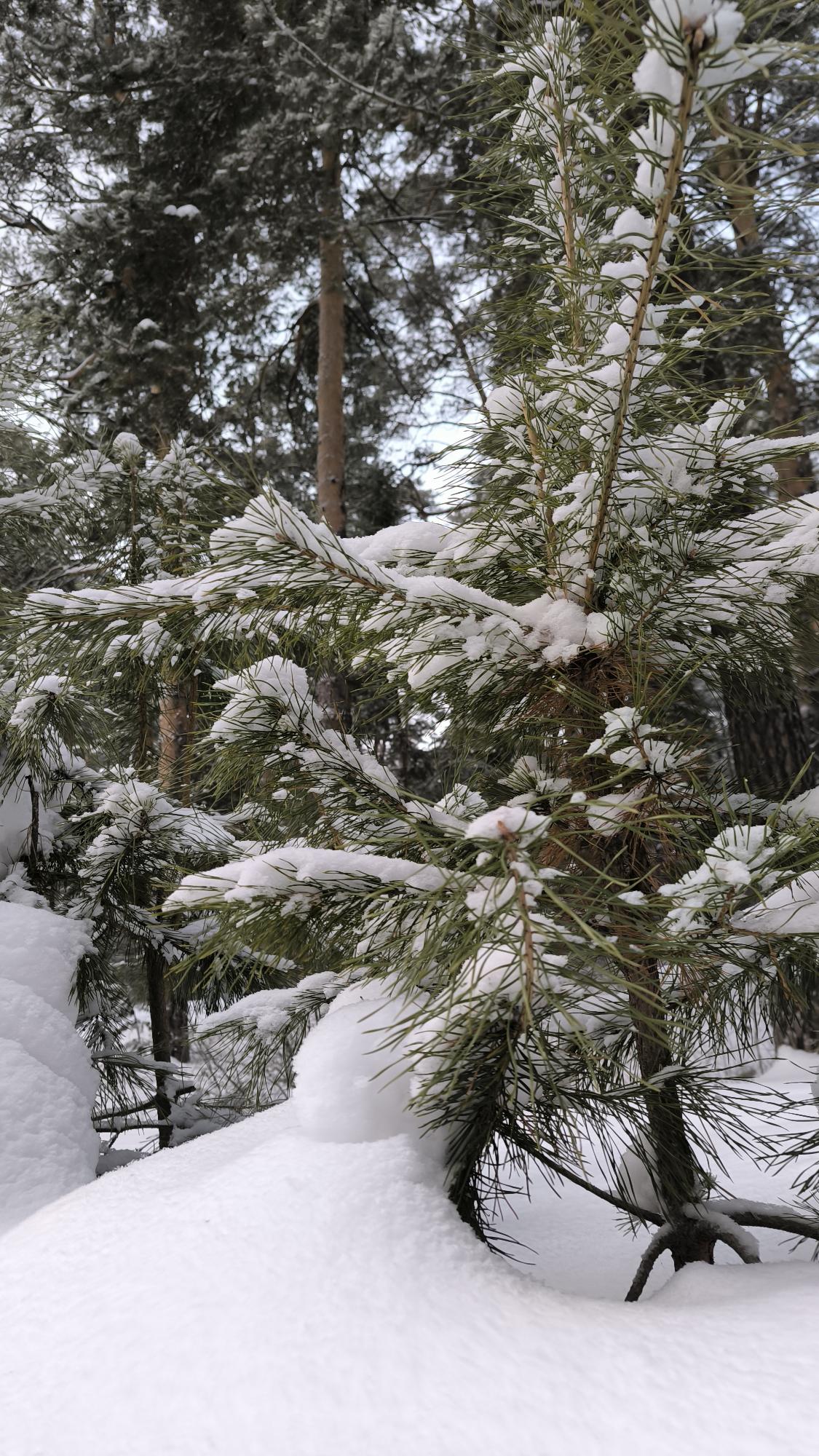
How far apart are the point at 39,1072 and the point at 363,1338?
1.12m

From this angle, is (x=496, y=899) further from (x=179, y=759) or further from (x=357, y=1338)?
(x=179, y=759)

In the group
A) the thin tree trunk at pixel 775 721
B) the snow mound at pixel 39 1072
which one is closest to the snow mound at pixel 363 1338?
the snow mound at pixel 39 1072

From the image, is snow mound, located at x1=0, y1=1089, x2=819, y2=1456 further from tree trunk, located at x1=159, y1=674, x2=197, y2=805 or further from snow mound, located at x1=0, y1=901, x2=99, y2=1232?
tree trunk, located at x1=159, y1=674, x2=197, y2=805

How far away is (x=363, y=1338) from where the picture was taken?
82 cm

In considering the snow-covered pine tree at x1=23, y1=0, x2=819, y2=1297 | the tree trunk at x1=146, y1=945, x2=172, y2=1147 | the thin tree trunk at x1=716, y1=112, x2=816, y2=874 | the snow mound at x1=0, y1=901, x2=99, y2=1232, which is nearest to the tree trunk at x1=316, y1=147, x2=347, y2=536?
the thin tree trunk at x1=716, y1=112, x2=816, y2=874

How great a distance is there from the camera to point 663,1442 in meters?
0.68

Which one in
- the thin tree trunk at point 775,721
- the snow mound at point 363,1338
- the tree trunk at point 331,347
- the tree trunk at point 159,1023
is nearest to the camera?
the snow mound at point 363,1338

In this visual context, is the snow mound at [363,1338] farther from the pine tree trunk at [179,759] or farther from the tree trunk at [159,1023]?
the tree trunk at [159,1023]

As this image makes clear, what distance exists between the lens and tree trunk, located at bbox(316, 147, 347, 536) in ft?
19.8

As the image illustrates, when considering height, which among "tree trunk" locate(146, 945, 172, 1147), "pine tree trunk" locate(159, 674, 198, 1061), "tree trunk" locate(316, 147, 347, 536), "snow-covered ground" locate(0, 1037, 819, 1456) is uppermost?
"tree trunk" locate(316, 147, 347, 536)

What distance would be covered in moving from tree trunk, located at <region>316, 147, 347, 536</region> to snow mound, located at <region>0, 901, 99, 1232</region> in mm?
4304

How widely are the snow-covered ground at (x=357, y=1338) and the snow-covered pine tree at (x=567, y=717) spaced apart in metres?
0.14

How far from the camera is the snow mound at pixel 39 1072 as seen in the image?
1.56m

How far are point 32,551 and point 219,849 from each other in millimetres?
1973
